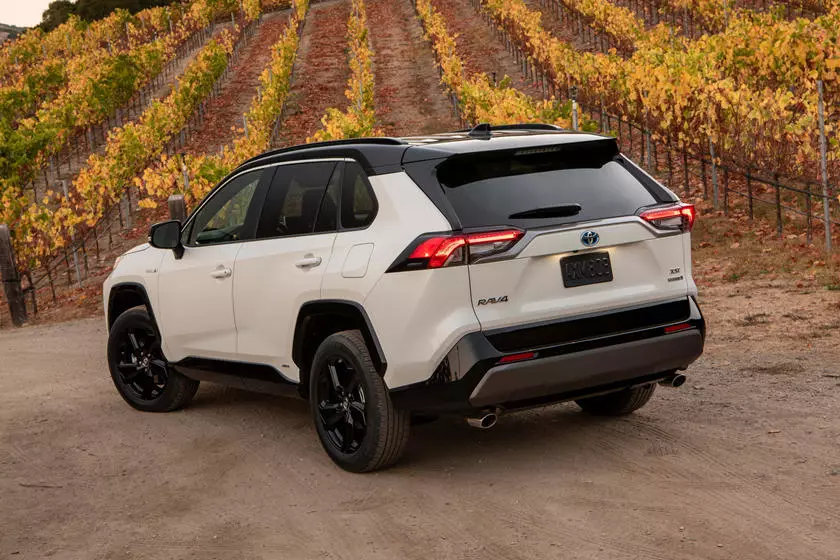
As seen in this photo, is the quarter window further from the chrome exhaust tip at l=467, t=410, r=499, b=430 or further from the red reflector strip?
the chrome exhaust tip at l=467, t=410, r=499, b=430

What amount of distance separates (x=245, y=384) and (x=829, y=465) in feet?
11.3

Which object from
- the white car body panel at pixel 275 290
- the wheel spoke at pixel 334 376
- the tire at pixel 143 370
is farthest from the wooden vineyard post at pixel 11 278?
the wheel spoke at pixel 334 376

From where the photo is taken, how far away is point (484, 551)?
4422 mm

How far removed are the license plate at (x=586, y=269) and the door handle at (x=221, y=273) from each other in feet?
7.63

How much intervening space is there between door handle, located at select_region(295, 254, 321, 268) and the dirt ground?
1.15m

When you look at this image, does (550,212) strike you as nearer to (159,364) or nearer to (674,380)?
(674,380)

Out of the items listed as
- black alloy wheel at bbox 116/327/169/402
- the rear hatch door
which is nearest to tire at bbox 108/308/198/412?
black alloy wheel at bbox 116/327/169/402

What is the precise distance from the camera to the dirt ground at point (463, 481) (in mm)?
4578

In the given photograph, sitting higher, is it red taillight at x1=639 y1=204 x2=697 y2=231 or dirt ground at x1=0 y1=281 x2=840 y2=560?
red taillight at x1=639 y1=204 x2=697 y2=231

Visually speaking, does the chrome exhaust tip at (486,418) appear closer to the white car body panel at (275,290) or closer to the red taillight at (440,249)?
the red taillight at (440,249)

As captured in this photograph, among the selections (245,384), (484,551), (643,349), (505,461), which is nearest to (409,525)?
(484,551)

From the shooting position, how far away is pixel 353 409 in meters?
5.74

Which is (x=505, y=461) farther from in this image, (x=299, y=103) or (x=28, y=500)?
(x=299, y=103)

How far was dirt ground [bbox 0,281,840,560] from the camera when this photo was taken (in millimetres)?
4578
